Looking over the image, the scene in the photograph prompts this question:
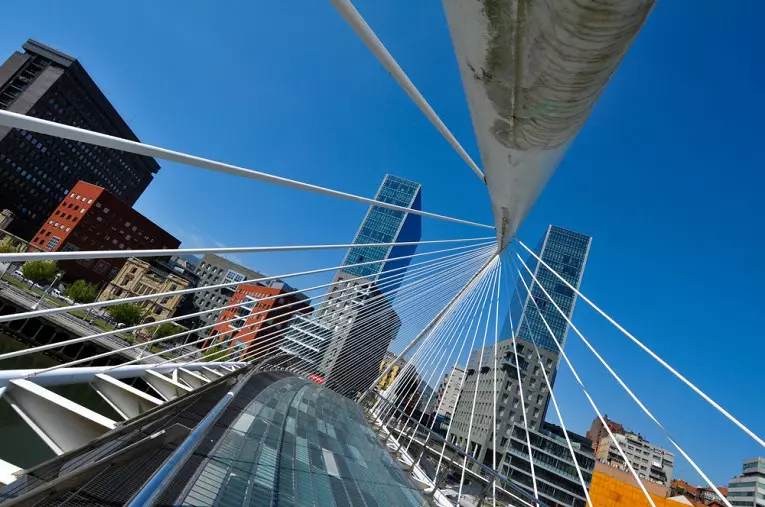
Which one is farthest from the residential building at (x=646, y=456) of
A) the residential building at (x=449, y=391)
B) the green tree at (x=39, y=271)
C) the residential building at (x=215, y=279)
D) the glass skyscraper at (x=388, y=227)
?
the green tree at (x=39, y=271)

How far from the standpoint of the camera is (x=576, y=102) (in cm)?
161

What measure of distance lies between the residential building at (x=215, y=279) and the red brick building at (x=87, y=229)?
39.6ft

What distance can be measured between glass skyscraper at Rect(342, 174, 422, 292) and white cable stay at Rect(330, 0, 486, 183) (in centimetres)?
8146

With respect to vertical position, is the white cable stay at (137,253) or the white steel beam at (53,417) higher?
the white cable stay at (137,253)

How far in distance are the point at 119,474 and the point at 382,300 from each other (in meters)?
10.5

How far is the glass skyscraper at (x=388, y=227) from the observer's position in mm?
98750

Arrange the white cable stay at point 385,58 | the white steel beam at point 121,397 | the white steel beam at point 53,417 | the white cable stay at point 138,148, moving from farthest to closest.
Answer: the white steel beam at point 121,397
the white steel beam at point 53,417
the white cable stay at point 385,58
the white cable stay at point 138,148

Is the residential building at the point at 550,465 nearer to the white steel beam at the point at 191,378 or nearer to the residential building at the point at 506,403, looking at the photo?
the residential building at the point at 506,403

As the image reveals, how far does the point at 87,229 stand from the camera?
54.3 metres

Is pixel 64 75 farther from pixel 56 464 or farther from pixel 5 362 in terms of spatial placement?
pixel 56 464

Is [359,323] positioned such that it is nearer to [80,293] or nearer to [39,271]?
[80,293]

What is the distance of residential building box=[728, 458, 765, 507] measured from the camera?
210 ft

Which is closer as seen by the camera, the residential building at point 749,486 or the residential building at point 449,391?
the residential building at point 449,391

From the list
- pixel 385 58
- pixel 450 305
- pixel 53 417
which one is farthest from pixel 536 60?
pixel 450 305
